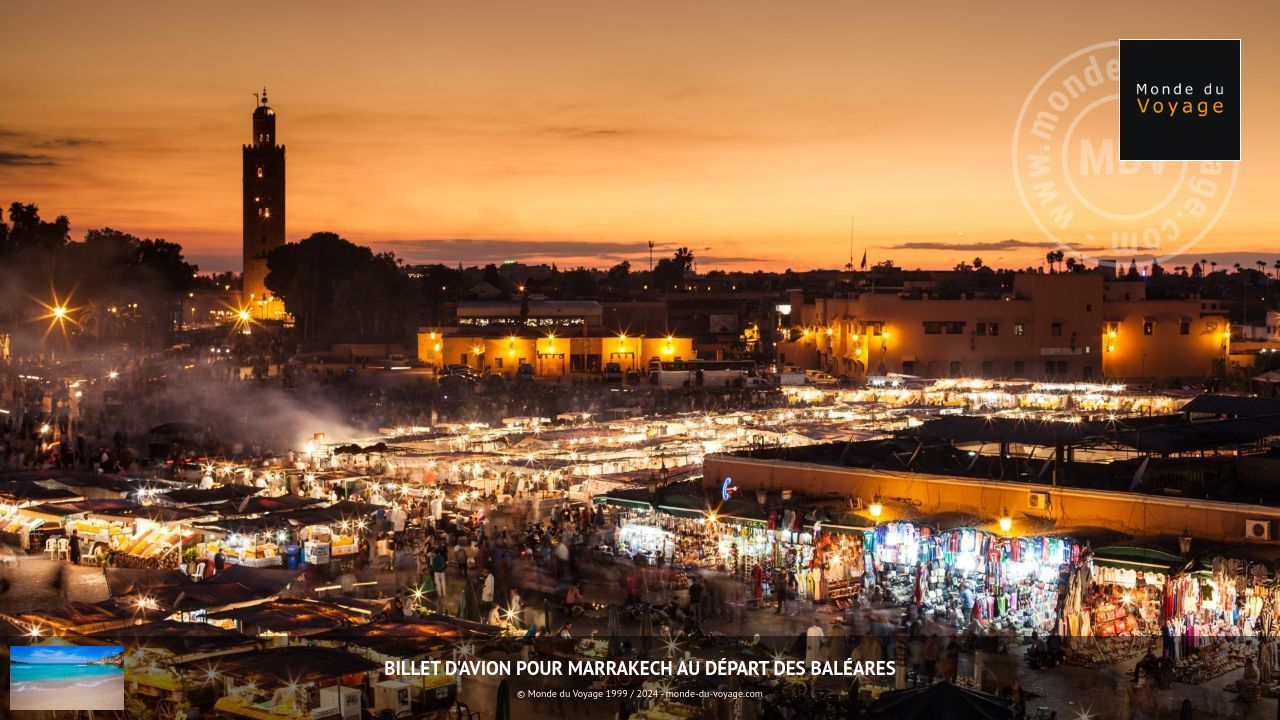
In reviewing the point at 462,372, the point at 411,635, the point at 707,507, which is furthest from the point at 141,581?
the point at 462,372

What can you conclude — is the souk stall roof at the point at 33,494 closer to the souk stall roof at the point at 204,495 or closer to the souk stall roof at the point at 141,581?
the souk stall roof at the point at 204,495

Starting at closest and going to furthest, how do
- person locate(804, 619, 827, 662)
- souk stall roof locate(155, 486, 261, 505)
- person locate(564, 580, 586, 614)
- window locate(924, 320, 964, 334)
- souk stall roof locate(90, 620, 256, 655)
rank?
souk stall roof locate(90, 620, 256, 655) < person locate(804, 619, 827, 662) < person locate(564, 580, 586, 614) < souk stall roof locate(155, 486, 261, 505) < window locate(924, 320, 964, 334)

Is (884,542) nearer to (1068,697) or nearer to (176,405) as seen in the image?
(1068,697)

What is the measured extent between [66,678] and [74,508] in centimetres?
949

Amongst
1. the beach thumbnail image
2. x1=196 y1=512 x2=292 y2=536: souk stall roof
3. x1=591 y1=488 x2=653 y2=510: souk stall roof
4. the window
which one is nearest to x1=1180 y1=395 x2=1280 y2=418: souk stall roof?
x1=591 y1=488 x2=653 y2=510: souk stall roof

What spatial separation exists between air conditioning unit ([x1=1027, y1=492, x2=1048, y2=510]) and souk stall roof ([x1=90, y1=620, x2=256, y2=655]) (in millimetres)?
9331

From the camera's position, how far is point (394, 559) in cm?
1905

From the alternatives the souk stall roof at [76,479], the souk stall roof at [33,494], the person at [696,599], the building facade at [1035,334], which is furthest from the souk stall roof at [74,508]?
the building facade at [1035,334]

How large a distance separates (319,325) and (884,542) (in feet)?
208

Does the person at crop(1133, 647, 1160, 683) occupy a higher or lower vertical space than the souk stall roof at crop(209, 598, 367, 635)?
lower

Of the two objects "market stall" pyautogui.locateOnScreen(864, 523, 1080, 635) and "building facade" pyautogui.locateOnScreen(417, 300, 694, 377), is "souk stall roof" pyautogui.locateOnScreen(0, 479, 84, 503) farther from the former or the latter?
"building facade" pyautogui.locateOnScreen(417, 300, 694, 377)

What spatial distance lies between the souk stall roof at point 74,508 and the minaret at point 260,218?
284 ft

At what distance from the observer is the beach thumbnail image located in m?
11.1

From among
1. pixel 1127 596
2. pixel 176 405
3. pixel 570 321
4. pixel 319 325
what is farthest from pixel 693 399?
pixel 319 325
